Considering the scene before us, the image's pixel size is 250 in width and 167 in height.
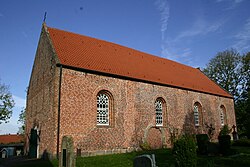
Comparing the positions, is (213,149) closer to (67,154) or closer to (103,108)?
(103,108)

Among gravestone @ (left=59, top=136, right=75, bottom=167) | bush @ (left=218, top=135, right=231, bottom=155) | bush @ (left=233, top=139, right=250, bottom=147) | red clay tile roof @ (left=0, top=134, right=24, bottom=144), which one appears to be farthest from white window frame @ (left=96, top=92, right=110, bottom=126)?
red clay tile roof @ (left=0, top=134, right=24, bottom=144)

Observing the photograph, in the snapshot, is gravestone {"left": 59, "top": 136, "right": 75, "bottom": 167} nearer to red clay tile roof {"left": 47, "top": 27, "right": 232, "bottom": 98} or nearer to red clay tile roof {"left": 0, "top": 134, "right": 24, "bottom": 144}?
red clay tile roof {"left": 47, "top": 27, "right": 232, "bottom": 98}

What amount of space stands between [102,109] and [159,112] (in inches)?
227

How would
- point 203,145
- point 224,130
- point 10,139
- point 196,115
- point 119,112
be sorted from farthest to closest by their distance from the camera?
point 10,139 < point 224,130 < point 196,115 < point 119,112 < point 203,145

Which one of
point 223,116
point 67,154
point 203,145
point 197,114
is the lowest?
point 203,145

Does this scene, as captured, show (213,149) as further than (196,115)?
No

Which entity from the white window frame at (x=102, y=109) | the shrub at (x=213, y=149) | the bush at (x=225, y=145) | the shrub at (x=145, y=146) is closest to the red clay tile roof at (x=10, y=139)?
the white window frame at (x=102, y=109)

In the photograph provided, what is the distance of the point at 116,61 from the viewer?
59.7 ft

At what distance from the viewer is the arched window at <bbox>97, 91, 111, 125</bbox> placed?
50.1 feet

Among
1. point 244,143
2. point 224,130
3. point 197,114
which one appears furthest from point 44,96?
point 224,130

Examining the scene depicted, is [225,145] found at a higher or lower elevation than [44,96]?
lower

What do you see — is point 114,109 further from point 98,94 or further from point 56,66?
point 56,66

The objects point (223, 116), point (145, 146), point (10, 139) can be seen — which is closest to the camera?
point (145, 146)

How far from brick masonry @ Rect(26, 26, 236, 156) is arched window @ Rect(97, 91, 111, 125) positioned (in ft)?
1.15
